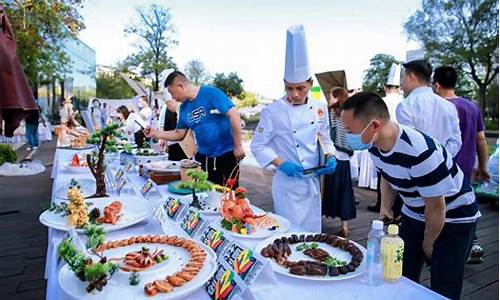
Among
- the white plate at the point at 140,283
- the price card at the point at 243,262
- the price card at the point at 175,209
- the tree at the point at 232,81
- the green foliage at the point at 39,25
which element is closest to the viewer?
the white plate at the point at 140,283

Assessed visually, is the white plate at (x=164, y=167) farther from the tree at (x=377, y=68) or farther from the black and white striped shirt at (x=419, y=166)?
the tree at (x=377, y=68)

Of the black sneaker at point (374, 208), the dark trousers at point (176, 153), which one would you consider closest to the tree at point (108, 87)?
the dark trousers at point (176, 153)

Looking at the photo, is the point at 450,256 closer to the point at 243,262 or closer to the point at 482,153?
the point at 243,262

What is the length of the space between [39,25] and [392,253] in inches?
365

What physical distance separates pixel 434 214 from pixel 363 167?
3.95m

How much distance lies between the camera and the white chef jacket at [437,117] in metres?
2.05

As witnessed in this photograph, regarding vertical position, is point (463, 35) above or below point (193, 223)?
above

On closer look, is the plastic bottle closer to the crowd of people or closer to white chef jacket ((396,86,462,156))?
the crowd of people

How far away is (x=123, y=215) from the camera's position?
1.32m

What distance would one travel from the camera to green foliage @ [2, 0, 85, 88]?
23.5 ft

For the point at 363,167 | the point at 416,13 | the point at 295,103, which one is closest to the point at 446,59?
the point at 416,13

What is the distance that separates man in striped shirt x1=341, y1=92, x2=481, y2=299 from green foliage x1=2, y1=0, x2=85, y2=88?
23.3ft

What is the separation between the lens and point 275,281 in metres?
0.89

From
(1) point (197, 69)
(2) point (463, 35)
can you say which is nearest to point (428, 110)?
(2) point (463, 35)
